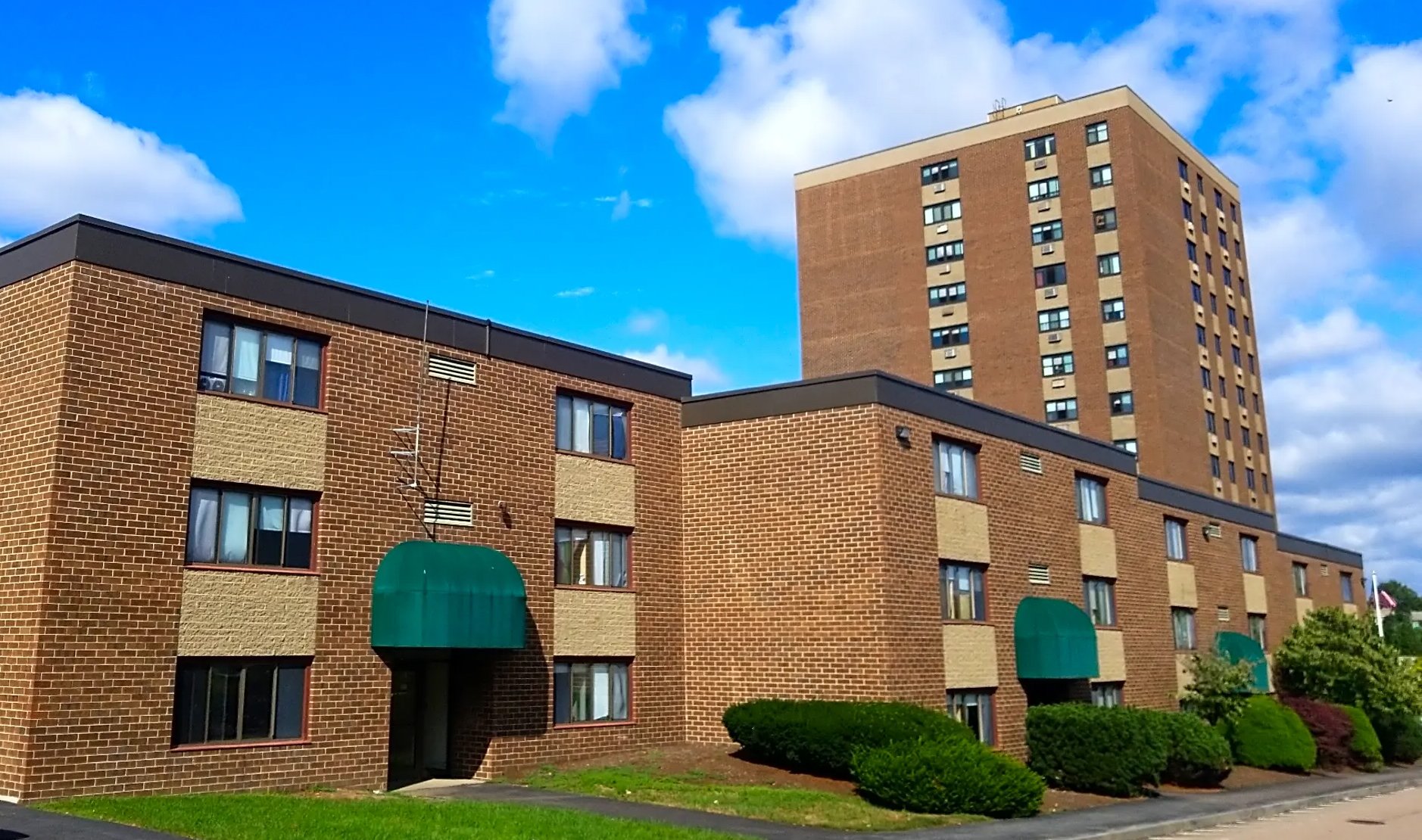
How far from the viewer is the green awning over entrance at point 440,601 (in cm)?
2114

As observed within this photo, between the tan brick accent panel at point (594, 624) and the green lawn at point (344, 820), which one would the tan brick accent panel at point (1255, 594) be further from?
the green lawn at point (344, 820)

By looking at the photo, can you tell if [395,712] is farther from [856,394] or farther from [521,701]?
[856,394]

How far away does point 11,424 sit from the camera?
18703 millimetres

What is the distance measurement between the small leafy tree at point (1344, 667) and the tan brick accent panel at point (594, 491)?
89.4 ft

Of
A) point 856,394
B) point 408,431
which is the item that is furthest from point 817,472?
point 408,431

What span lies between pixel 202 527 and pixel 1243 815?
19.8 m

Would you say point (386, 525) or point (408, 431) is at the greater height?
point (408, 431)

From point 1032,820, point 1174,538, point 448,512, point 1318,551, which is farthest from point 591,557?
point 1318,551

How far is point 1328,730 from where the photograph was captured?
35594mm

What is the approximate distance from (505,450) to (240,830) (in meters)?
10.7

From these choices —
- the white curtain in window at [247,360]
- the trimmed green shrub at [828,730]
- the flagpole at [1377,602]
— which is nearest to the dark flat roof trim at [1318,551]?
the flagpole at [1377,602]

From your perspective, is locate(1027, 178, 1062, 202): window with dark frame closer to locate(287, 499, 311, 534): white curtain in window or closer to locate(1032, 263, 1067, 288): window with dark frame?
locate(1032, 263, 1067, 288): window with dark frame

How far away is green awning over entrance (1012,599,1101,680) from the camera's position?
28.7m

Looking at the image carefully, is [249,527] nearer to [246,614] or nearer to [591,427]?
[246,614]
